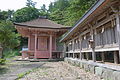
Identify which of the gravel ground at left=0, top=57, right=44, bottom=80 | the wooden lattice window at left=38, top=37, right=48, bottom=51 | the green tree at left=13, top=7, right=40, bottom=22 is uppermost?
the green tree at left=13, top=7, right=40, bottom=22

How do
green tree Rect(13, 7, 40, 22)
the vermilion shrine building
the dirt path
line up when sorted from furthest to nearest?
green tree Rect(13, 7, 40, 22)
the vermilion shrine building
the dirt path

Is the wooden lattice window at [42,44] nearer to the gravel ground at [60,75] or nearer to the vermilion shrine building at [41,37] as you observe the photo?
the vermilion shrine building at [41,37]

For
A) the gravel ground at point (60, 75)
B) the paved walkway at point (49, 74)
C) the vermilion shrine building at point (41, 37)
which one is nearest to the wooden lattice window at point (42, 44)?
the vermilion shrine building at point (41, 37)

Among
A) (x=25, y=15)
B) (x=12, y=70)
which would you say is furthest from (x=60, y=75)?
(x=25, y=15)

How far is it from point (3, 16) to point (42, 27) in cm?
3327

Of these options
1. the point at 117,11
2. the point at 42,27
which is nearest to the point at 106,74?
the point at 117,11

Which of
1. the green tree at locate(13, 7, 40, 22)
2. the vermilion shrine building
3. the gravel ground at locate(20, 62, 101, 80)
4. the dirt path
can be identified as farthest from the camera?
the green tree at locate(13, 7, 40, 22)

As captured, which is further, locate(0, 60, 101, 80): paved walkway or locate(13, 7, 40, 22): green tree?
locate(13, 7, 40, 22): green tree

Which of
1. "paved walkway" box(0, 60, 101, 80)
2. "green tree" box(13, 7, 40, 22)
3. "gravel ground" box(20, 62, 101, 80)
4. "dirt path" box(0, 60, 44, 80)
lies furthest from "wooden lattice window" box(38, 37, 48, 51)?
"green tree" box(13, 7, 40, 22)

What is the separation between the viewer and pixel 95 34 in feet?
23.7

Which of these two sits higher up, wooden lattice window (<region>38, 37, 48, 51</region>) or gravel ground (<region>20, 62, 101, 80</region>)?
wooden lattice window (<region>38, 37, 48, 51</region>)

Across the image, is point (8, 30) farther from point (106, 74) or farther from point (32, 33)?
point (106, 74)

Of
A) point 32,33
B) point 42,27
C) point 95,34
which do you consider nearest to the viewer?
point 95,34

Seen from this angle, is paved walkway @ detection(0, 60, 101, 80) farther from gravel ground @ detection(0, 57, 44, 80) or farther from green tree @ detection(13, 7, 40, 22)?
green tree @ detection(13, 7, 40, 22)
